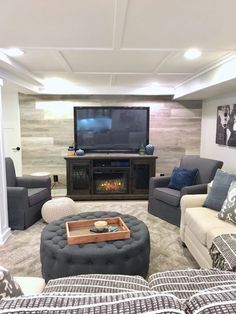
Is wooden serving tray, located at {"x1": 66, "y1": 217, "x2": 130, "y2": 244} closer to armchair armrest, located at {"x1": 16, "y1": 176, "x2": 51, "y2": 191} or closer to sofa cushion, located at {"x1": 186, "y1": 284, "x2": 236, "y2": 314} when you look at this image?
sofa cushion, located at {"x1": 186, "y1": 284, "x2": 236, "y2": 314}

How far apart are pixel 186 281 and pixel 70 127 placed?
14.0 feet

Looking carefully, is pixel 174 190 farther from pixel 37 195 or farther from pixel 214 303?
pixel 214 303

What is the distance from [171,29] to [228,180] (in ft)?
5.85

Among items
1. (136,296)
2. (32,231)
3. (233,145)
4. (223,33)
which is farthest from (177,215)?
(136,296)

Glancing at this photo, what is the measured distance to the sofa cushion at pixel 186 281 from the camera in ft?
3.97

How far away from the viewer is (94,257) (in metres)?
2.05

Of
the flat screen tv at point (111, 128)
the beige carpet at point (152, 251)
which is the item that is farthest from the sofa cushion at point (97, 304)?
the flat screen tv at point (111, 128)

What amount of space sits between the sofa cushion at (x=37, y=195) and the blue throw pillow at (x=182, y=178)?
1999 mm

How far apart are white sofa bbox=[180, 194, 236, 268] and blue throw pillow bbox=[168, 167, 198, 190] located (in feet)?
2.35

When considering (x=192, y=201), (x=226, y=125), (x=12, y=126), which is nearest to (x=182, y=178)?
(x=192, y=201)

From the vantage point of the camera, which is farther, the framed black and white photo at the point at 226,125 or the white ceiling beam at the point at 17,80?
the framed black and white photo at the point at 226,125

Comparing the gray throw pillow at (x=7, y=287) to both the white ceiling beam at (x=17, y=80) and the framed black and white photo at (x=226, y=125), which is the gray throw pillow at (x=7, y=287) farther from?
the framed black and white photo at (x=226, y=125)

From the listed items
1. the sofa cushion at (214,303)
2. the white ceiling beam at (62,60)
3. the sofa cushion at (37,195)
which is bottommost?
the sofa cushion at (37,195)

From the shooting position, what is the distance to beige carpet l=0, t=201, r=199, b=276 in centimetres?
254
